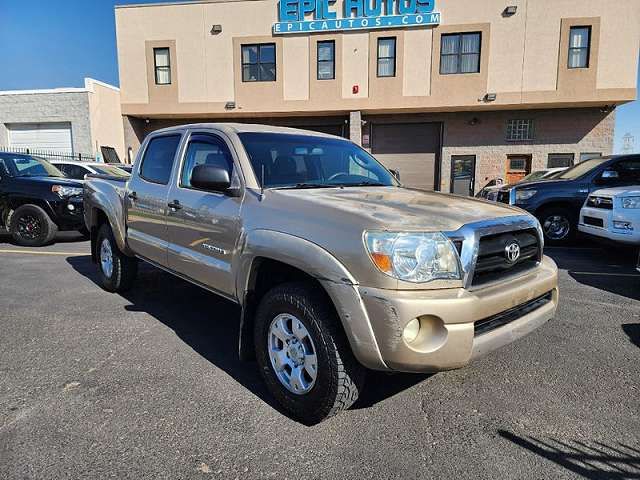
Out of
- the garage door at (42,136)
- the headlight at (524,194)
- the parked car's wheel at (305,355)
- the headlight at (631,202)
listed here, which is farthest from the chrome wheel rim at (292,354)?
the garage door at (42,136)

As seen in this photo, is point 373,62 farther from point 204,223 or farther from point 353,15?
point 204,223

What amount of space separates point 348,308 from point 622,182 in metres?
8.27

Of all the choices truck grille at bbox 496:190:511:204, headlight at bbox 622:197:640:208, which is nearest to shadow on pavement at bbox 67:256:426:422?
headlight at bbox 622:197:640:208

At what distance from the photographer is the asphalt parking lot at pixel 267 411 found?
7.61 ft

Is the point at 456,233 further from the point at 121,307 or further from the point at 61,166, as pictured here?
the point at 61,166

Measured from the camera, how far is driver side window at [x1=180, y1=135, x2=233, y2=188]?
3.47 meters

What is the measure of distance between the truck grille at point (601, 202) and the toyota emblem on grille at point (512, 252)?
4917 mm

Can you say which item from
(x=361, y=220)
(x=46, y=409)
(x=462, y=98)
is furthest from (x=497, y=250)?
(x=462, y=98)

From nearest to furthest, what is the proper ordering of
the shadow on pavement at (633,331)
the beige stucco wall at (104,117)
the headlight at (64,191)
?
the shadow on pavement at (633,331)
the headlight at (64,191)
the beige stucco wall at (104,117)

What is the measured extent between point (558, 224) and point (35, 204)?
10.1 m

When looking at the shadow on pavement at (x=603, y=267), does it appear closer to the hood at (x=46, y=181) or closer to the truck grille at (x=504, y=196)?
the truck grille at (x=504, y=196)

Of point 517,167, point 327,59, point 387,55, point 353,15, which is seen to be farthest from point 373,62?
point 517,167

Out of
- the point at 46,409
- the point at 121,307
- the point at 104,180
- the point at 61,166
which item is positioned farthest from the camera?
the point at 61,166

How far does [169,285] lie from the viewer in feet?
19.0
